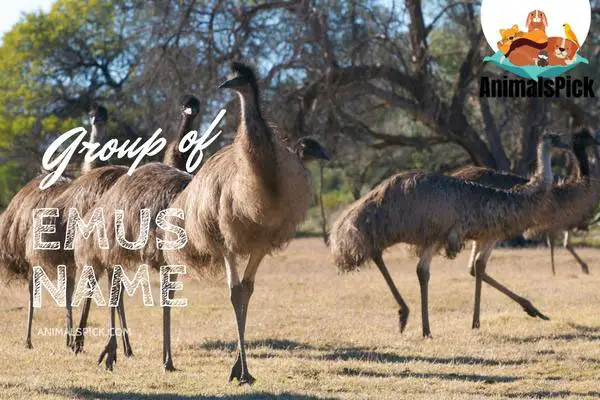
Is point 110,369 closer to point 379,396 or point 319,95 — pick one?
point 379,396

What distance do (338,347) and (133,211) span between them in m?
2.53

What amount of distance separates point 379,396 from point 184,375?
5.24 ft

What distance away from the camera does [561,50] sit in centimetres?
1877

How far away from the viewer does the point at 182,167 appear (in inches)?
359

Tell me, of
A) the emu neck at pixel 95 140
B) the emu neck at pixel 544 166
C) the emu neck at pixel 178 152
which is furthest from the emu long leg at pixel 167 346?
the emu neck at pixel 544 166

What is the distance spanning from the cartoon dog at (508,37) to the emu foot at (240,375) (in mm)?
11612

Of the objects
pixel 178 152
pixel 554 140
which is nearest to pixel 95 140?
pixel 178 152

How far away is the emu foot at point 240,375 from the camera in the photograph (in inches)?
283

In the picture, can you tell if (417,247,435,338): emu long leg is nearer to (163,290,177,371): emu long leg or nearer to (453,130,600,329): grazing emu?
(453,130,600,329): grazing emu

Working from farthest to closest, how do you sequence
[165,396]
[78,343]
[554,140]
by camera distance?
[554,140] < [78,343] < [165,396]

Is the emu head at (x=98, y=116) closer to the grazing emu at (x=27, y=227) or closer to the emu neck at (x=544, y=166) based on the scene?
the grazing emu at (x=27, y=227)

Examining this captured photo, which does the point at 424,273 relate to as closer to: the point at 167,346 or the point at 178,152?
the point at 178,152

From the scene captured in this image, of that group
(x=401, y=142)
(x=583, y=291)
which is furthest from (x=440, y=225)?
(x=401, y=142)

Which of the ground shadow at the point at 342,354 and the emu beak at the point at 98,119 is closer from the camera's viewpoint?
the ground shadow at the point at 342,354
